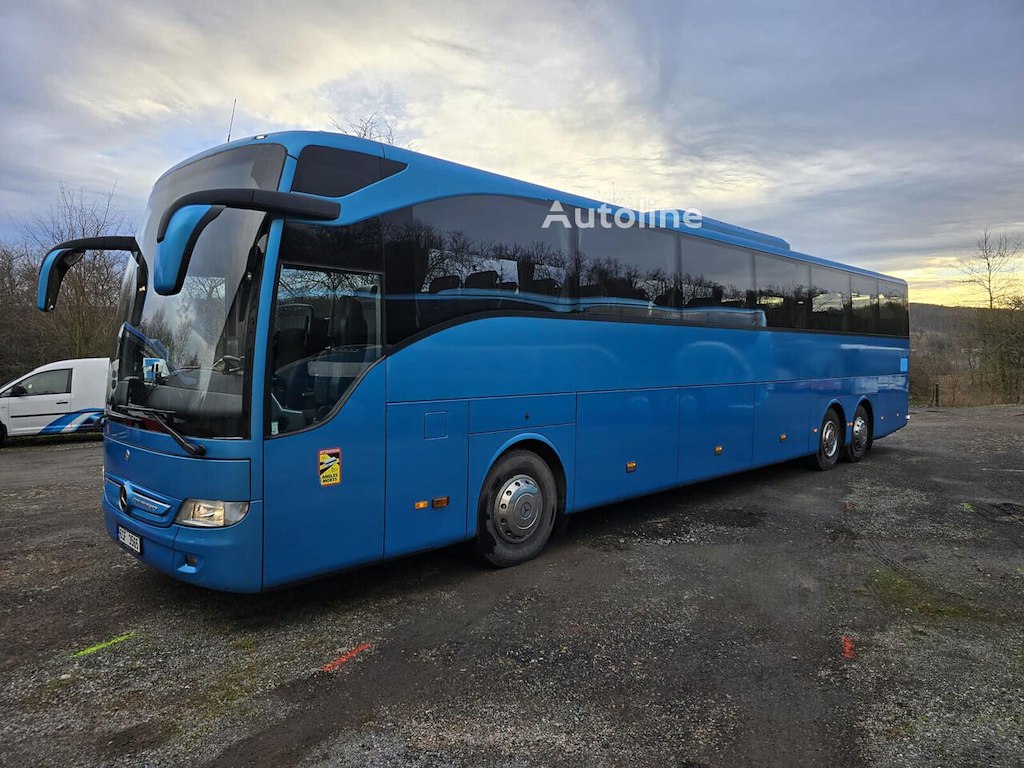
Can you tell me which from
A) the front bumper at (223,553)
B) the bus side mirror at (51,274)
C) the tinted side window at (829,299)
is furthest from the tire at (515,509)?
the tinted side window at (829,299)

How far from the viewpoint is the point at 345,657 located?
4.12 meters

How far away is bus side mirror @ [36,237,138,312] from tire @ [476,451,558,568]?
3.45 m

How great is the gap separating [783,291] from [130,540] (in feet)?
29.0

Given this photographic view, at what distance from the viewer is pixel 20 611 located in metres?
4.75

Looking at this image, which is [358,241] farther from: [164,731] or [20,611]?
[20,611]

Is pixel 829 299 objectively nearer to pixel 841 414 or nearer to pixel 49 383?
pixel 841 414

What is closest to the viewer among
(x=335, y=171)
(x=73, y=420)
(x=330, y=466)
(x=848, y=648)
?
(x=848, y=648)

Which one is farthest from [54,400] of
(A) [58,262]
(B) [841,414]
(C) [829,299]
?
(B) [841,414]

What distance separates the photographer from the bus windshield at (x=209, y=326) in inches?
162

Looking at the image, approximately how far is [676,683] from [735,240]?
656 cm

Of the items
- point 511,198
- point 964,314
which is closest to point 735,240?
point 511,198

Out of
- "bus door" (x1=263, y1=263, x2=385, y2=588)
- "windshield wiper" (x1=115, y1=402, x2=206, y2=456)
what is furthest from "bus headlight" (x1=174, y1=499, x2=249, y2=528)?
"windshield wiper" (x1=115, y1=402, x2=206, y2=456)

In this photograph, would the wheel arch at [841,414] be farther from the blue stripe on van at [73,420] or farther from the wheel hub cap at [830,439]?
the blue stripe on van at [73,420]

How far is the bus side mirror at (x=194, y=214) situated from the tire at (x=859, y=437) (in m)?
11.1
